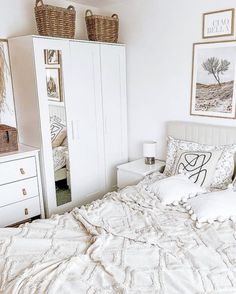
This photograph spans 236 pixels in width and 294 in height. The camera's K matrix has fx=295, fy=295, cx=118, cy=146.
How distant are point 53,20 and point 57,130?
1.02 metres

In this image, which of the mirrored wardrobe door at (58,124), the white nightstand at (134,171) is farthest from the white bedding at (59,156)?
the white nightstand at (134,171)

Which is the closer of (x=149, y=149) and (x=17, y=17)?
(x=17, y=17)

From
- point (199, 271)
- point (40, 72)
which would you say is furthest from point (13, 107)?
point (199, 271)

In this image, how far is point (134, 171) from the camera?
118 inches

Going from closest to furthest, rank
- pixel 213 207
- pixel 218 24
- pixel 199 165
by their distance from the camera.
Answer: pixel 213 207 → pixel 199 165 → pixel 218 24

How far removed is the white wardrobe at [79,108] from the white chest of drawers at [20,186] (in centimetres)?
9

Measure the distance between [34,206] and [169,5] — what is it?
7.83 ft

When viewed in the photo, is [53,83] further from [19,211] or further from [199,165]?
[199,165]

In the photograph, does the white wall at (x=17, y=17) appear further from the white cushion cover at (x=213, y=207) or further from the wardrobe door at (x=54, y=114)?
the white cushion cover at (x=213, y=207)

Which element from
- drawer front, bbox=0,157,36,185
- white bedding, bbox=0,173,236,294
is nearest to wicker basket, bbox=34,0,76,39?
drawer front, bbox=0,157,36,185

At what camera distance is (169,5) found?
2941mm

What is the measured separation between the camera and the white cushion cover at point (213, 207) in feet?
6.22

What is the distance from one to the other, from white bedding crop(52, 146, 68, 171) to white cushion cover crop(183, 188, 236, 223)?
4.65ft

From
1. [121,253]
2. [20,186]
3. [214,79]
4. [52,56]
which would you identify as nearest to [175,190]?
[121,253]
